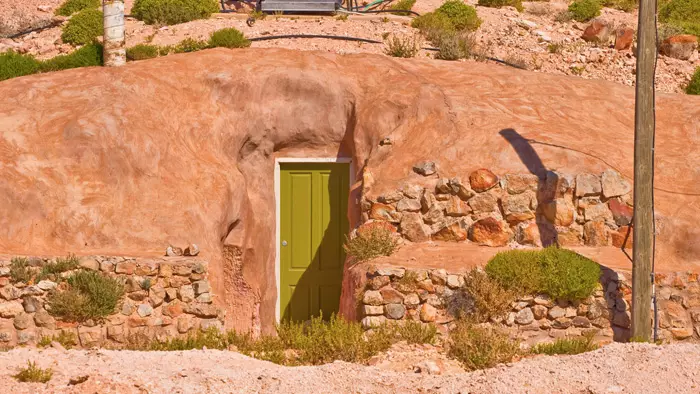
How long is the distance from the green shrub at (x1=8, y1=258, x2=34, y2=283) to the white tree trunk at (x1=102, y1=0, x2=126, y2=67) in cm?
833

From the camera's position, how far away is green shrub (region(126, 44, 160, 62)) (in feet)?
77.7

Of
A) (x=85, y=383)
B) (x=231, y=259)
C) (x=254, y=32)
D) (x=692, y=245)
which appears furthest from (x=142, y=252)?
(x=254, y=32)

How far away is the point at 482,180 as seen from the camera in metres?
16.0

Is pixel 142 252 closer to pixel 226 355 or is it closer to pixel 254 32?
pixel 226 355

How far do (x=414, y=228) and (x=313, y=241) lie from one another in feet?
11.3

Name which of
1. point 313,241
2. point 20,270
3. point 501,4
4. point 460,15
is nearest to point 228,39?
point 313,241

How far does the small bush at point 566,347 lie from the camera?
12.6m

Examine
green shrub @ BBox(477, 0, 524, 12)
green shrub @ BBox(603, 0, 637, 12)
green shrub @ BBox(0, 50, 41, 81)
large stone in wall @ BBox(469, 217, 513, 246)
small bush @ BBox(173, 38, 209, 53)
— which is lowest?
large stone in wall @ BBox(469, 217, 513, 246)

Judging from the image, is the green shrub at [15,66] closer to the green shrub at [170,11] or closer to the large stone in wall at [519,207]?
the green shrub at [170,11]

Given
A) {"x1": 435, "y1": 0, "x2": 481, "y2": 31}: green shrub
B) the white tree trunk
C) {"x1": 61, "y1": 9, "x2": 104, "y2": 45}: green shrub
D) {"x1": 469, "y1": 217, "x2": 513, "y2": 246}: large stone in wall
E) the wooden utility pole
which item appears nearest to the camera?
the wooden utility pole

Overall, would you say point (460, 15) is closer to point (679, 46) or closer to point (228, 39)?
point (679, 46)

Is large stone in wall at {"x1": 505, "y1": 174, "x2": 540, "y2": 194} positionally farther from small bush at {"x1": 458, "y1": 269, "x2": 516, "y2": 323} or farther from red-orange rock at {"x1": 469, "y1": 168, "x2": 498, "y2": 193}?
small bush at {"x1": 458, "y1": 269, "x2": 516, "y2": 323}

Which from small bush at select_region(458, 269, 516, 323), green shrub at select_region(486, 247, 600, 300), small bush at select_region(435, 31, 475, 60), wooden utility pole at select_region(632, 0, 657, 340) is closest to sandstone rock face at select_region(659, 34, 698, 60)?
small bush at select_region(435, 31, 475, 60)

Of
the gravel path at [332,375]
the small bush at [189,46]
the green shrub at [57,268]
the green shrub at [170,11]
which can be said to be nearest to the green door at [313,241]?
the green shrub at [57,268]
